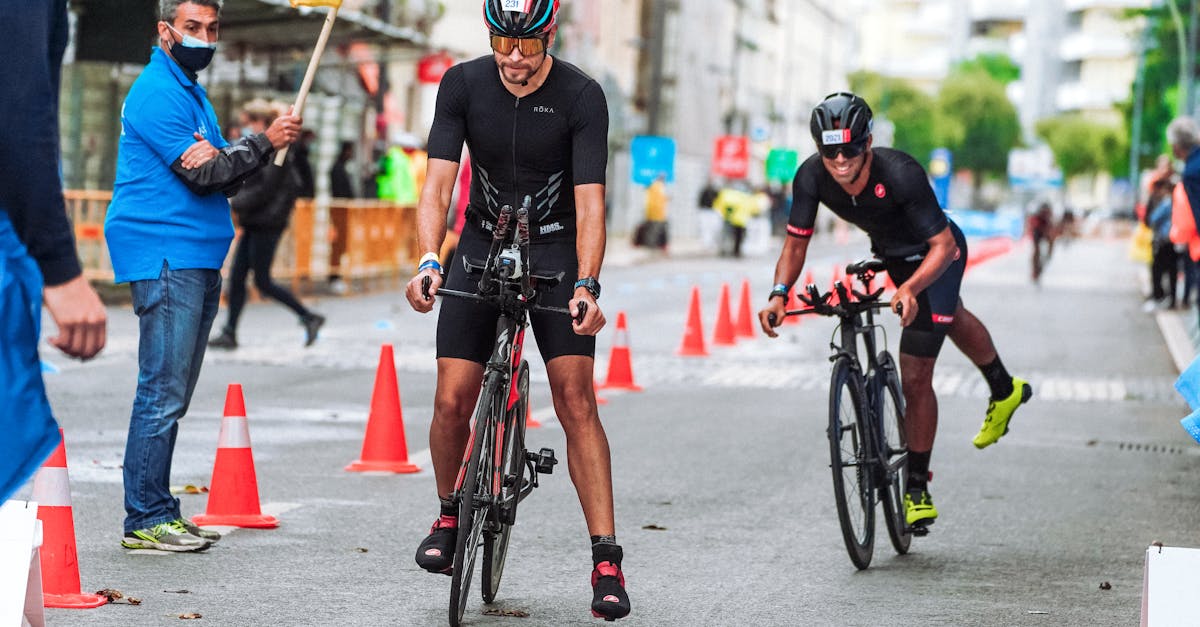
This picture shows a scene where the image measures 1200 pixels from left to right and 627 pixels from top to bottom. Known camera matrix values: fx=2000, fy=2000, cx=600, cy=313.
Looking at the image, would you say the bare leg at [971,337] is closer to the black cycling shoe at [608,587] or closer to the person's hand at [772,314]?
the person's hand at [772,314]

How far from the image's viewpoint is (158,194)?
23.6 ft

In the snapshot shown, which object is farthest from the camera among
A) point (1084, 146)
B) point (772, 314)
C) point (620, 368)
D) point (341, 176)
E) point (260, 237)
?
point (1084, 146)

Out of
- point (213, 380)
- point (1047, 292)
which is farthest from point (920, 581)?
point (1047, 292)

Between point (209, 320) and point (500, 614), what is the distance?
1808 millimetres

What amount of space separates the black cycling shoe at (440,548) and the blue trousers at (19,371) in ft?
7.94

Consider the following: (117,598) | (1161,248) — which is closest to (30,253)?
(117,598)

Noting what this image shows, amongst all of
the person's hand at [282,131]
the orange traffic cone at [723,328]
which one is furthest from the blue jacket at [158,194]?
the orange traffic cone at [723,328]

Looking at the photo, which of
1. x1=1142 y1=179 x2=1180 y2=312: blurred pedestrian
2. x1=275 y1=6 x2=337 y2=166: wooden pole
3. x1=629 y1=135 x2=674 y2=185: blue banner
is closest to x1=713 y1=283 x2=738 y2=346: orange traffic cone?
x1=1142 y1=179 x2=1180 y2=312: blurred pedestrian

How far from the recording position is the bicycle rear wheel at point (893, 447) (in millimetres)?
7797

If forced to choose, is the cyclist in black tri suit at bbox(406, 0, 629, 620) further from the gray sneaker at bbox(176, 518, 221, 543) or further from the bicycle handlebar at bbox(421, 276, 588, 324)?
the gray sneaker at bbox(176, 518, 221, 543)

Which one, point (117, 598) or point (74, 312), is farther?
point (117, 598)

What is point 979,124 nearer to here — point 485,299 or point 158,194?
point 158,194

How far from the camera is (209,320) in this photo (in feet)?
24.2

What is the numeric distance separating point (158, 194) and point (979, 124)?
126 metres
